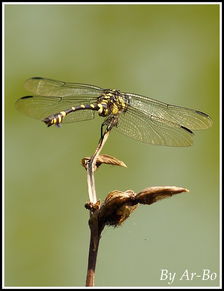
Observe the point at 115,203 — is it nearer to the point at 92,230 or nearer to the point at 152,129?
the point at 92,230

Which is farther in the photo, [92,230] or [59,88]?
[59,88]

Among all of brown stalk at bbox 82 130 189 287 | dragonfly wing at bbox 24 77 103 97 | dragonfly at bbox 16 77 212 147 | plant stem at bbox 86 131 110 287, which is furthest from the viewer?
dragonfly wing at bbox 24 77 103 97

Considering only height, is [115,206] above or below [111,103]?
below

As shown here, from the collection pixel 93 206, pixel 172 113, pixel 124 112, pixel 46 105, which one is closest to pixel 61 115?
pixel 46 105

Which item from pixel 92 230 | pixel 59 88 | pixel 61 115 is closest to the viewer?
pixel 92 230

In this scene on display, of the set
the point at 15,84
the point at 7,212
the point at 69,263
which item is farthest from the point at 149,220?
the point at 15,84

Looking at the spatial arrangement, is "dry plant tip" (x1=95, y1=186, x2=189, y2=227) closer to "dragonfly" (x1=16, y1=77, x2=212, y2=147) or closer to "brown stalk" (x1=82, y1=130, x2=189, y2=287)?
"brown stalk" (x1=82, y1=130, x2=189, y2=287)

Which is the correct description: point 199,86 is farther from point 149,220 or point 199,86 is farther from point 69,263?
point 69,263

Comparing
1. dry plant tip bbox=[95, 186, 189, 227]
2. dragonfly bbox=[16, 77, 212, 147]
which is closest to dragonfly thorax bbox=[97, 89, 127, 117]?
dragonfly bbox=[16, 77, 212, 147]
